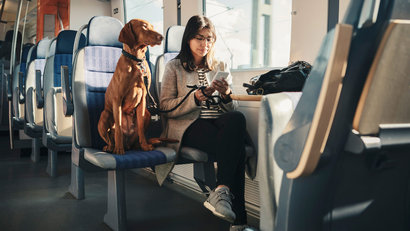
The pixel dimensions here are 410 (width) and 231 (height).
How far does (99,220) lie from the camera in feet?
6.90

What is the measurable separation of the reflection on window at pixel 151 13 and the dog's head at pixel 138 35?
1.74 m

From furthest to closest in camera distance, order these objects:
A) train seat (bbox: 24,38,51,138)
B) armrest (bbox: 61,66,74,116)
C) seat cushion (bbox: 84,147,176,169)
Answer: train seat (bbox: 24,38,51,138)
armrest (bbox: 61,66,74,116)
seat cushion (bbox: 84,147,176,169)

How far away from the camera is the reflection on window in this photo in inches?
149

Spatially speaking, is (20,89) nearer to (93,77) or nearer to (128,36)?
(93,77)

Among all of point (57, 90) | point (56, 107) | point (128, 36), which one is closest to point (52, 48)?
point (57, 90)

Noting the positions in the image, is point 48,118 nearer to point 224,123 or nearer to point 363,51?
point 224,123

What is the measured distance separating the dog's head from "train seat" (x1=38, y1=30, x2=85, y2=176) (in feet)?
3.06

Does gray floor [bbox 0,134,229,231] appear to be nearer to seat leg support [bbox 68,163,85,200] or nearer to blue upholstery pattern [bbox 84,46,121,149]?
seat leg support [bbox 68,163,85,200]

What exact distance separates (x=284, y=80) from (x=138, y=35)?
771 mm

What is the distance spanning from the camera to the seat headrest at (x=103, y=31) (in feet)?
6.49

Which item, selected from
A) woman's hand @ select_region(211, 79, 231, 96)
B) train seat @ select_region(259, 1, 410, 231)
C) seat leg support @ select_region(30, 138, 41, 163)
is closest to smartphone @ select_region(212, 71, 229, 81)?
woman's hand @ select_region(211, 79, 231, 96)

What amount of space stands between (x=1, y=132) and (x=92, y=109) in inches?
198

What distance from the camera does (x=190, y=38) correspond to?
2021 mm

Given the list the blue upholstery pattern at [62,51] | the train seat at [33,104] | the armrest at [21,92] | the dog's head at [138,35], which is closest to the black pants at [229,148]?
the dog's head at [138,35]
